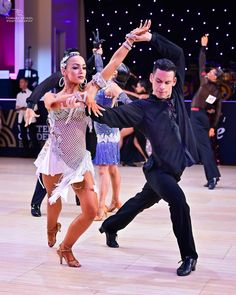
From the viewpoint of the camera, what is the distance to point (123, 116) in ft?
17.7

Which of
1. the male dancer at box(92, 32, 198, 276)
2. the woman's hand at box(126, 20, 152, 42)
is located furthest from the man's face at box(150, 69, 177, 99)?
the woman's hand at box(126, 20, 152, 42)

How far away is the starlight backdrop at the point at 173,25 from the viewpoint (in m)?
18.4

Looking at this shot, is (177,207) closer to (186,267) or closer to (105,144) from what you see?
(186,267)

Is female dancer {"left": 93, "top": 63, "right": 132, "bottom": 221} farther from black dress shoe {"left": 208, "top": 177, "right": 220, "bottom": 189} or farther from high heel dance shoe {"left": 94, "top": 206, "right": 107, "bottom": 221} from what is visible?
black dress shoe {"left": 208, "top": 177, "right": 220, "bottom": 189}

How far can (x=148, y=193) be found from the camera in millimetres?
5973

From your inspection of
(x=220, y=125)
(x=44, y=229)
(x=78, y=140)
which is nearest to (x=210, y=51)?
(x=220, y=125)

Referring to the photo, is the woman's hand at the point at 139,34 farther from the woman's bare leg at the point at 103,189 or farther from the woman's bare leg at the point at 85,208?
the woman's bare leg at the point at 103,189

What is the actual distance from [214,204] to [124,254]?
10.2 ft

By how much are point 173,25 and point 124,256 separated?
536 inches

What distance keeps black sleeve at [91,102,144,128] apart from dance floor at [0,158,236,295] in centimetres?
115

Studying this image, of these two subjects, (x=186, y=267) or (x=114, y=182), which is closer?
(x=186, y=267)

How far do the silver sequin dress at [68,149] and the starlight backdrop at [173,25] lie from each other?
1230cm

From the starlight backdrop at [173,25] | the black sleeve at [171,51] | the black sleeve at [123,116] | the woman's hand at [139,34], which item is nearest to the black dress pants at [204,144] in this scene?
the black sleeve at [171,51]

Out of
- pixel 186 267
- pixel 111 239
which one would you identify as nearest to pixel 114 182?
pixel 111 239
